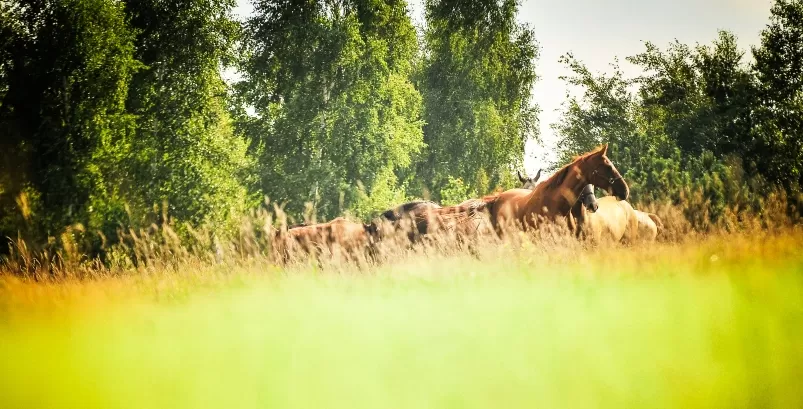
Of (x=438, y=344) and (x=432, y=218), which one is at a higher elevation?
(x=432, y=218)

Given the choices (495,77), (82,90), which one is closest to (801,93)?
(495,77)

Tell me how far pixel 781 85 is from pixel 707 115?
7.21 ft

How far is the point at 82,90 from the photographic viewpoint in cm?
1502

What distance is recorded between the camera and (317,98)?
20.0 m

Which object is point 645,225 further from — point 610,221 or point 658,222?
point 610,221

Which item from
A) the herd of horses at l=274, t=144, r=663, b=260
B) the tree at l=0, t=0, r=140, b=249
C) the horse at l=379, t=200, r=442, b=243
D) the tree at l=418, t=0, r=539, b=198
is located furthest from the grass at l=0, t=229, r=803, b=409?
the tree at l=418, t=0, r=539, b=198

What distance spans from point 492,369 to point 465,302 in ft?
3.49

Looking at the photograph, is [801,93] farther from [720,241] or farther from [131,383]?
[131,383]

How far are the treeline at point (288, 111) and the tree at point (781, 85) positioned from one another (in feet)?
0.16

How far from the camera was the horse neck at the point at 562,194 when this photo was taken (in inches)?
351

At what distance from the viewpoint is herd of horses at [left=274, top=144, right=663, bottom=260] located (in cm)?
869

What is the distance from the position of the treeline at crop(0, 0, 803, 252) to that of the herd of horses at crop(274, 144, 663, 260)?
2076 millimetres

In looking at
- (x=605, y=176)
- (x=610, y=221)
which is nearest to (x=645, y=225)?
(x=610, y=221)

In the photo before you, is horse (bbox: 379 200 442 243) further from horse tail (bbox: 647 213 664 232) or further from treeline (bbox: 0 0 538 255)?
horse tail (bbox: 647 213 664 232)
